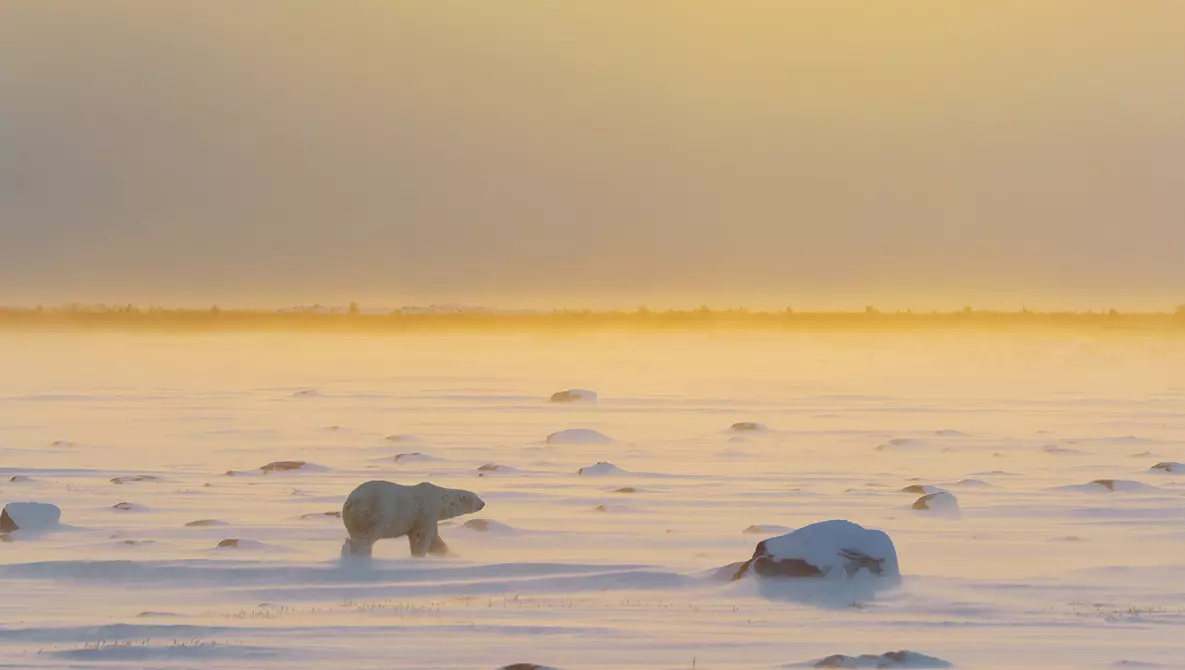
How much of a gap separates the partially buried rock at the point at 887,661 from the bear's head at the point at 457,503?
720 centimetres

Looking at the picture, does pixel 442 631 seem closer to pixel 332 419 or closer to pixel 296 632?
pixel 296 632

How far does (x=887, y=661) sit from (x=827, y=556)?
144 inches

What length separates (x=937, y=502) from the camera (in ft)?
72.9

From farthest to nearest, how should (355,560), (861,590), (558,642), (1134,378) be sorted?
(1134,378) < (355,560) < (861,590) < (558,642)

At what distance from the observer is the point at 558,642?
13.5 metres

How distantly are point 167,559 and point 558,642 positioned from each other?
19.0ft

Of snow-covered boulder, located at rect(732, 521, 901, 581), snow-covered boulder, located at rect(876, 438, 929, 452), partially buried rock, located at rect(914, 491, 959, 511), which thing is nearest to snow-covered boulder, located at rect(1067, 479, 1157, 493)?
partially buried rock, located at rect(914, 491, 959, 511)

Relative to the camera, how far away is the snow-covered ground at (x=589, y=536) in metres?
13.5

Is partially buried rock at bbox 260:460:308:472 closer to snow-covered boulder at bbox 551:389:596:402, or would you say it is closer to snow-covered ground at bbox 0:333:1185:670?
snow-covered ground at bbox 0:333:1185:670

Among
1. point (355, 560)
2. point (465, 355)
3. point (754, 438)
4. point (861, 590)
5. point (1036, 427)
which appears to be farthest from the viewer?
point (465, 355)

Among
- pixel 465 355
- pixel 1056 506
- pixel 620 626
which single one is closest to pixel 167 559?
pixel 620 626

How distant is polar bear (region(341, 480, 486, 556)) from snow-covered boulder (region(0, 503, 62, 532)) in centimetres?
417

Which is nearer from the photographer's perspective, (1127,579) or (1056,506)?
(1127,579)

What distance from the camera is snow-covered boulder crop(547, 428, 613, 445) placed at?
33.7m
